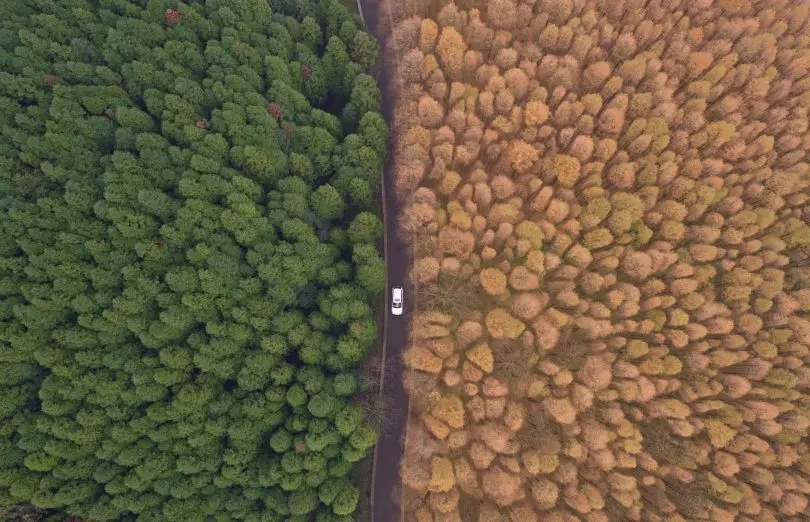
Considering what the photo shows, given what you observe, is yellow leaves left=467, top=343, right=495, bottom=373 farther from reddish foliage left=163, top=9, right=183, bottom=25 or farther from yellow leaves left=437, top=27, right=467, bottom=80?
reddish foliage left=163, top=9, right=183, bottom=25

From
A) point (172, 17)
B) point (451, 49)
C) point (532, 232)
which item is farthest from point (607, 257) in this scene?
point (172, 17)

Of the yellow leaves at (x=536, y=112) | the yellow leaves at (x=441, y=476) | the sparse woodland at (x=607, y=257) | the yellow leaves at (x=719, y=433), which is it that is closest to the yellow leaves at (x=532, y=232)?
the sparse woodland at (x=607, y=257)

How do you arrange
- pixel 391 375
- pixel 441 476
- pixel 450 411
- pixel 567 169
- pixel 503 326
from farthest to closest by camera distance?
pixel 391 375
pixel 567 169
pixel 503 326
pixel 450 411
pixel 441 476

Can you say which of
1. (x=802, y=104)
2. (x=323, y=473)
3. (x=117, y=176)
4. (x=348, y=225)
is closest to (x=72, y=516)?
(x=323, y=473)

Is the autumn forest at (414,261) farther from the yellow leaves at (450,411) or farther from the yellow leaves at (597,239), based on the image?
the yellow leaves at (597,239)

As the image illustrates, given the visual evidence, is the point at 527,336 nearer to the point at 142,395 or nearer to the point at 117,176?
the point at 142,395

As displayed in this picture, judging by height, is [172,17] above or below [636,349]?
above

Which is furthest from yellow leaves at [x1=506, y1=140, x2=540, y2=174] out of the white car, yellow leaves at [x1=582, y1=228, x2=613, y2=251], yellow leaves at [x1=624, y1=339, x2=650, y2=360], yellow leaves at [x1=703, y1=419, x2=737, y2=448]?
yellow leaves at [x1=703, y1=419, x2=737, y2=448]

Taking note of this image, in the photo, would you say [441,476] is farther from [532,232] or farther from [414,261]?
[532,232]
